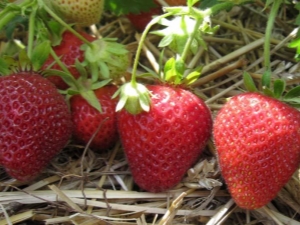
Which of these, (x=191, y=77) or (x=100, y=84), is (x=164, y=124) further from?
(x=100, y=84)

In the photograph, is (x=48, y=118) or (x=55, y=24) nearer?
(x=48, y=118)

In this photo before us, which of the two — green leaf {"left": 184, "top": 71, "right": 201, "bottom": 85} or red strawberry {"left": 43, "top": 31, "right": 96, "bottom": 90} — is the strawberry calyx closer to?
red strawberry {"left": 43, "top": 31, "right": 96, "bottom": 90}

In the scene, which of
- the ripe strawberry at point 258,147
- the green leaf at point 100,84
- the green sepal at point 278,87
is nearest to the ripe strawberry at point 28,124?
the green leaf at point 100,84

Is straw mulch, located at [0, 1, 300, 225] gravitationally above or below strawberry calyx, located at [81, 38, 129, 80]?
below

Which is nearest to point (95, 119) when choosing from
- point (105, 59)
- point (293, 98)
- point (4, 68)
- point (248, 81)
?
point (105, 59)

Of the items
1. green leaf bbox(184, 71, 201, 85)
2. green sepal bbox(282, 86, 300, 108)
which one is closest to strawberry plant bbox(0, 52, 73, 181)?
green leaf bbox(184, 71, 201, 85)

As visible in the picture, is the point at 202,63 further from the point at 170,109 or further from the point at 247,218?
the point at 247,218

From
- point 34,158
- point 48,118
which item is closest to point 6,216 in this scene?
point 34,158
